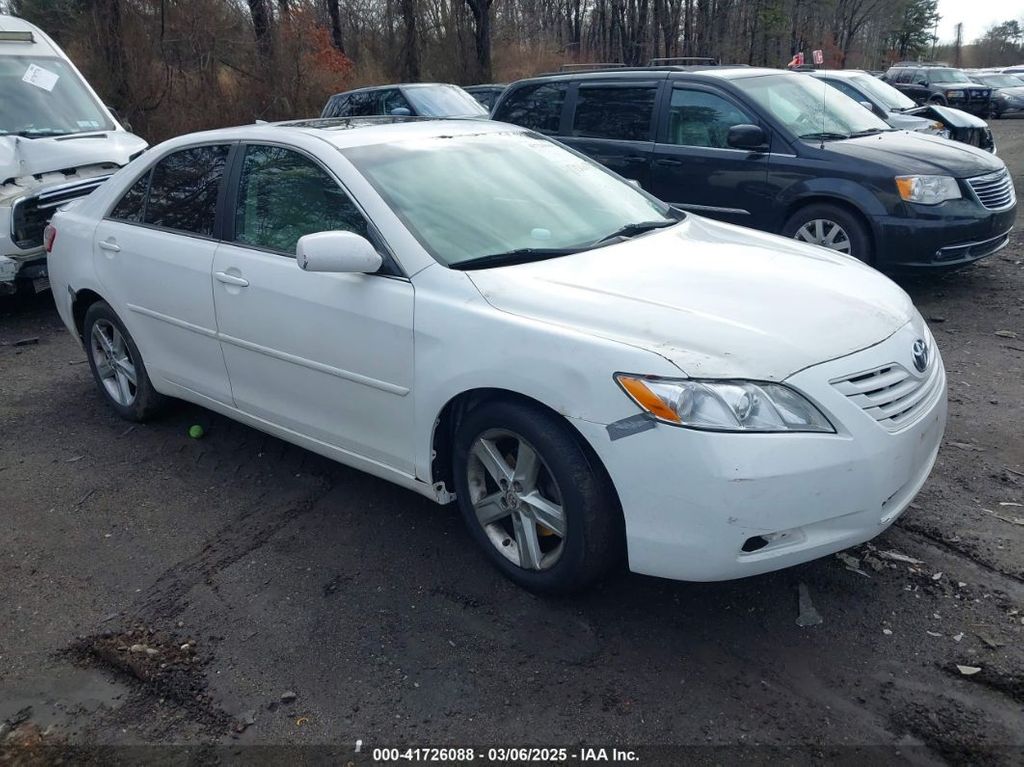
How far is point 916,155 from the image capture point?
719 centimetres

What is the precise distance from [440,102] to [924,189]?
8.53 meters

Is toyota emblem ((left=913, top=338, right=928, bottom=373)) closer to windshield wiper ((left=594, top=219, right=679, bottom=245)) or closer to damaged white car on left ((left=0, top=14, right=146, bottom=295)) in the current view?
windshield wiper ((left=594, top=219, right=679, bottom=245))

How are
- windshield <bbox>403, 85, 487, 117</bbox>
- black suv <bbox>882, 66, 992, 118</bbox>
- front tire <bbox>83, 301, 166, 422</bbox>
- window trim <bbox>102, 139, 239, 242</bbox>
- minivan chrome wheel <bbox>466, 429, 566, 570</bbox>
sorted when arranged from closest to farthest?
minivan chrome wheel <bbox>466, 429, 566, 570</bbox> → window trim <bbox>102, 139, 239, 242</bbox> → front tire <bbox>83, 301, 166, 422</bbox> → windshield <bbox>403, 85, 487, 117</bbox> → black suv <bbox>882, 66, 992, 118</bbox>

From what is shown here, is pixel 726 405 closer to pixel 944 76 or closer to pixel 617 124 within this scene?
pixel 617 124

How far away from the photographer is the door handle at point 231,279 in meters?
4.04

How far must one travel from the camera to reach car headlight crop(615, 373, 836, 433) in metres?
2.77

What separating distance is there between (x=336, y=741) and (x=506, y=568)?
0.95 metres

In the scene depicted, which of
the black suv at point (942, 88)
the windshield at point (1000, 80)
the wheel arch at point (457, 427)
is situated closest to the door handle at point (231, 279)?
the wheel arch at point (457, 427)

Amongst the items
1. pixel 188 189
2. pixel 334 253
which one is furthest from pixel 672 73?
pixel 334 253

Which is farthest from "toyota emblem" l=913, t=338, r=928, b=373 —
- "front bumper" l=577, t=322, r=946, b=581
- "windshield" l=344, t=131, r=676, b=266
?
"windshield" l=344, t=131, r=676, b=266

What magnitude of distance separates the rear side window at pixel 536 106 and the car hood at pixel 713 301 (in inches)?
202

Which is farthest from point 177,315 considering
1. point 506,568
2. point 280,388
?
point 506,568

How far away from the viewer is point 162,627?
10.9 ft

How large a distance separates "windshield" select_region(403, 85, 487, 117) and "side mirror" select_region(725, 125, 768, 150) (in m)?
6.63
